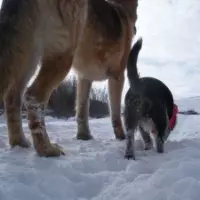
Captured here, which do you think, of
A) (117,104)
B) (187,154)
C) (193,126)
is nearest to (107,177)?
(187,154)

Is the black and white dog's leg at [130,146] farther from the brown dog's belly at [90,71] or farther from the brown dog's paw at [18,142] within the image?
the brown dog's belly at [90,71]

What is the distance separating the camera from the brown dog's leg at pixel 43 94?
4125mm

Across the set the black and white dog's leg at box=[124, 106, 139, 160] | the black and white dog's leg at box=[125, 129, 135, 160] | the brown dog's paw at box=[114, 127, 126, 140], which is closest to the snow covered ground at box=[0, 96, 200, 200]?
the black and white dog's leg at box=[125, 129, 135, 160]

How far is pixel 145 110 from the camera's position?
4672 millimetres

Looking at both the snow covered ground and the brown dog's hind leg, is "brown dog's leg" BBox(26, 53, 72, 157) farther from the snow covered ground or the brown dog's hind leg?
the brown dog's hind leg

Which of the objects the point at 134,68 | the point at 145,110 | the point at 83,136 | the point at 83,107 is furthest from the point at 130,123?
the point at 83,107

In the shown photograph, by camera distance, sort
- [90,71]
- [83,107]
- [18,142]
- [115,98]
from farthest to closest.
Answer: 1. [83,107]
2. [115,98]
3. [90,71]
4. [18,142]

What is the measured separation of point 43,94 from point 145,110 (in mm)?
1190

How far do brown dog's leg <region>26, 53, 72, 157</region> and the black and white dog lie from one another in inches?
35.8

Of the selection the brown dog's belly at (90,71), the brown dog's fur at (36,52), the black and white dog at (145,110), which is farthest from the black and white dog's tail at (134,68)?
the brown dog's belly at (90,71)

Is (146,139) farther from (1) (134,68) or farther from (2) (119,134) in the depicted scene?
(2) (119,134)

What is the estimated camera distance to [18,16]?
4027 mm

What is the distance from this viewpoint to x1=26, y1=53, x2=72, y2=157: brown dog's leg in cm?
Answer: 412

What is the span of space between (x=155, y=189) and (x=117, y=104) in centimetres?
340
